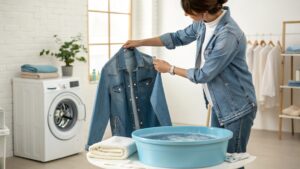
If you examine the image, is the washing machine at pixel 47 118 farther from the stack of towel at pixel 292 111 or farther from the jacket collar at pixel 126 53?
the stack of towel at pixel 292 111

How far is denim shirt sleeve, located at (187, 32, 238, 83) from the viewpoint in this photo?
7.27ft

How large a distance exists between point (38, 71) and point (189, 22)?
9.51ft

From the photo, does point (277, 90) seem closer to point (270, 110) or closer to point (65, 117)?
point (270, 110)

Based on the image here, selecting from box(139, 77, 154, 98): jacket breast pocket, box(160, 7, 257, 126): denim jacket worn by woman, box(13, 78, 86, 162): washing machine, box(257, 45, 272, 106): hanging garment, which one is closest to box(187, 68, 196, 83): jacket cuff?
box(160, 7, 257, 126): denim jacket worn by woman

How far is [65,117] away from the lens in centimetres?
500

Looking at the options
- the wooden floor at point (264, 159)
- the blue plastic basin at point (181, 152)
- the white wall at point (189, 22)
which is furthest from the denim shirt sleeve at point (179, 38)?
the white wall at point (189, 22)

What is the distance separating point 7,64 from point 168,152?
3.35 metres

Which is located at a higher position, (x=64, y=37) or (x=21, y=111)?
(x=64, y=37)

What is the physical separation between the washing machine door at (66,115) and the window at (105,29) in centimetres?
115

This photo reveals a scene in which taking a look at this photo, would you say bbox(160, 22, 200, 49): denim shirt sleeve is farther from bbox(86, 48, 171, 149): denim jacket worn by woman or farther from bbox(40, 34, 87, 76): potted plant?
bbox(40, 34, 87, 76): potted plant

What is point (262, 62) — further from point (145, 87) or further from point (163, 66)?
point (163, 66)

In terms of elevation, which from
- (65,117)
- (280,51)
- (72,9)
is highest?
(72,9)

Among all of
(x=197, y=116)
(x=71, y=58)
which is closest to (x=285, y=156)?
(x=197, y=116)

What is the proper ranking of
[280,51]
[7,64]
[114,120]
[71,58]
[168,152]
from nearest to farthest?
[168,152]
[114,120]
[7,64]
[71,58]
[280,51]
